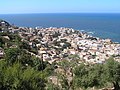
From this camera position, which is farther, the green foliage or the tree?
the tree

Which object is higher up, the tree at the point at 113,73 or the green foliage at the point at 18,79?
the green foliage at the point at 18,79

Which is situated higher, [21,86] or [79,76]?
[21,86]

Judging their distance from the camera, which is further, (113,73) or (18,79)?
(113,73)

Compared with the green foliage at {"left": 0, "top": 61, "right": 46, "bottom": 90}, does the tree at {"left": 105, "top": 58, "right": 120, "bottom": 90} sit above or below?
below

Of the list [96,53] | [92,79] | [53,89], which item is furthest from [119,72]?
[96,53]

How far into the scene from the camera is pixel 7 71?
1234 centimetres

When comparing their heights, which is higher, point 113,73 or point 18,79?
point 18,79

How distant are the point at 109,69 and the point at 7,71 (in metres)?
7.48

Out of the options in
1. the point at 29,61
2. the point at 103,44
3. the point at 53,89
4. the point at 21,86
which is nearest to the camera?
the point at 21,86

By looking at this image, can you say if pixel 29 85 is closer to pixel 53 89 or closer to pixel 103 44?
pixel 53 89

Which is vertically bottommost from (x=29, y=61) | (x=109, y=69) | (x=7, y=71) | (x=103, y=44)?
(x=103, y=44)

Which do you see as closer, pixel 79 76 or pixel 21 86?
pixel 21 86

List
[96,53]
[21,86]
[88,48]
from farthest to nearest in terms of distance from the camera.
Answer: [88,48] < [96,53] < [21,86]

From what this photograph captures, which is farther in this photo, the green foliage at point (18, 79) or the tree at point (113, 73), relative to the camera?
the tree at point (113, 73)
